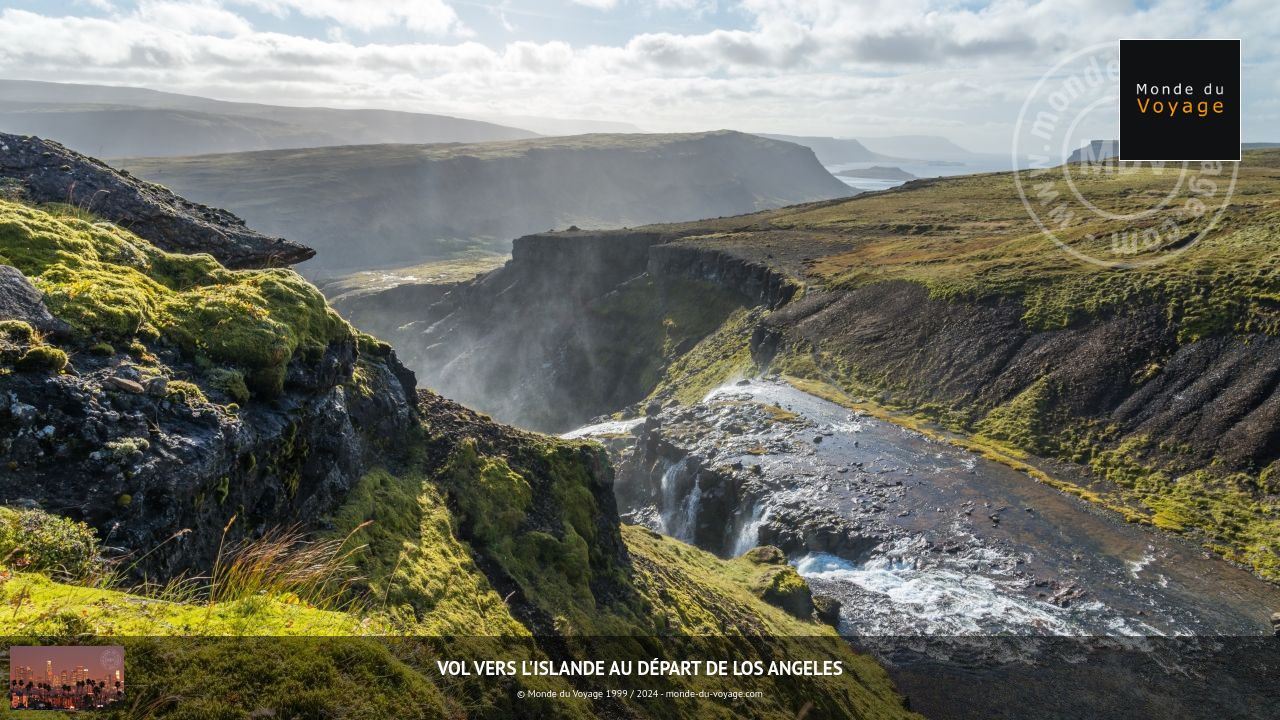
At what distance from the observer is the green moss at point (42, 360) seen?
6.39 m

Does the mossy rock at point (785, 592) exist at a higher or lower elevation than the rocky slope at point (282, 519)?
lower

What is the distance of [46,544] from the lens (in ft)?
17.5

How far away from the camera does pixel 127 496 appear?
245 inches

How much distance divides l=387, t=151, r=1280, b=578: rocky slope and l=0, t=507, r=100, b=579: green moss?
3577 cm

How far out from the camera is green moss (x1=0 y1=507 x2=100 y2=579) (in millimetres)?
5117

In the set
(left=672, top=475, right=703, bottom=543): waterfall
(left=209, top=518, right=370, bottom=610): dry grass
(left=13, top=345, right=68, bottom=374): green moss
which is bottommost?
(left=672, top=475, right=703, bottom=543): waterfall

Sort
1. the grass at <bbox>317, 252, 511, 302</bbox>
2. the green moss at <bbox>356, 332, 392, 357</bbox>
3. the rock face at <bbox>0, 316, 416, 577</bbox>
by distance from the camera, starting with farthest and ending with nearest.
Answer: the grass at <bbox>317, 252, 511, 302</bbox>
the green moss at <bbox>356, 332, 392, 357</bbox>
the rock face at <bbox>0, 316, 416, 577</bbox>

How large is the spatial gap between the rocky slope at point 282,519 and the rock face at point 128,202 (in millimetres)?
936

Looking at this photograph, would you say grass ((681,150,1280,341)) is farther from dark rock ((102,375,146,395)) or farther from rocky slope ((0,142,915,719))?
dark rock ((102,375,146,395))

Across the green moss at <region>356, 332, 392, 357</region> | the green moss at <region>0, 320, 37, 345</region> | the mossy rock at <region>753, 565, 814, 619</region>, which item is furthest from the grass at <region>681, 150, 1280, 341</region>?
the green moss at <region>0, 320, 37, 345</region>

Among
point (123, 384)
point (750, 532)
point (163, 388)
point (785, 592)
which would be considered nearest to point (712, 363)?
point (750, 532)

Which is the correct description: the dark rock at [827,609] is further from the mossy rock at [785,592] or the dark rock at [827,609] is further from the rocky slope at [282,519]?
the rocky slope at [282,519]

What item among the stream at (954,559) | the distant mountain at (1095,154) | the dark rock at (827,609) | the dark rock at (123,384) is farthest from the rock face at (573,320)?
the distant mountain at (1095,154)

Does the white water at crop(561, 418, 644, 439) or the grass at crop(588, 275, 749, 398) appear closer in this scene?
the white water at crop(561, 418, 644, 439)
